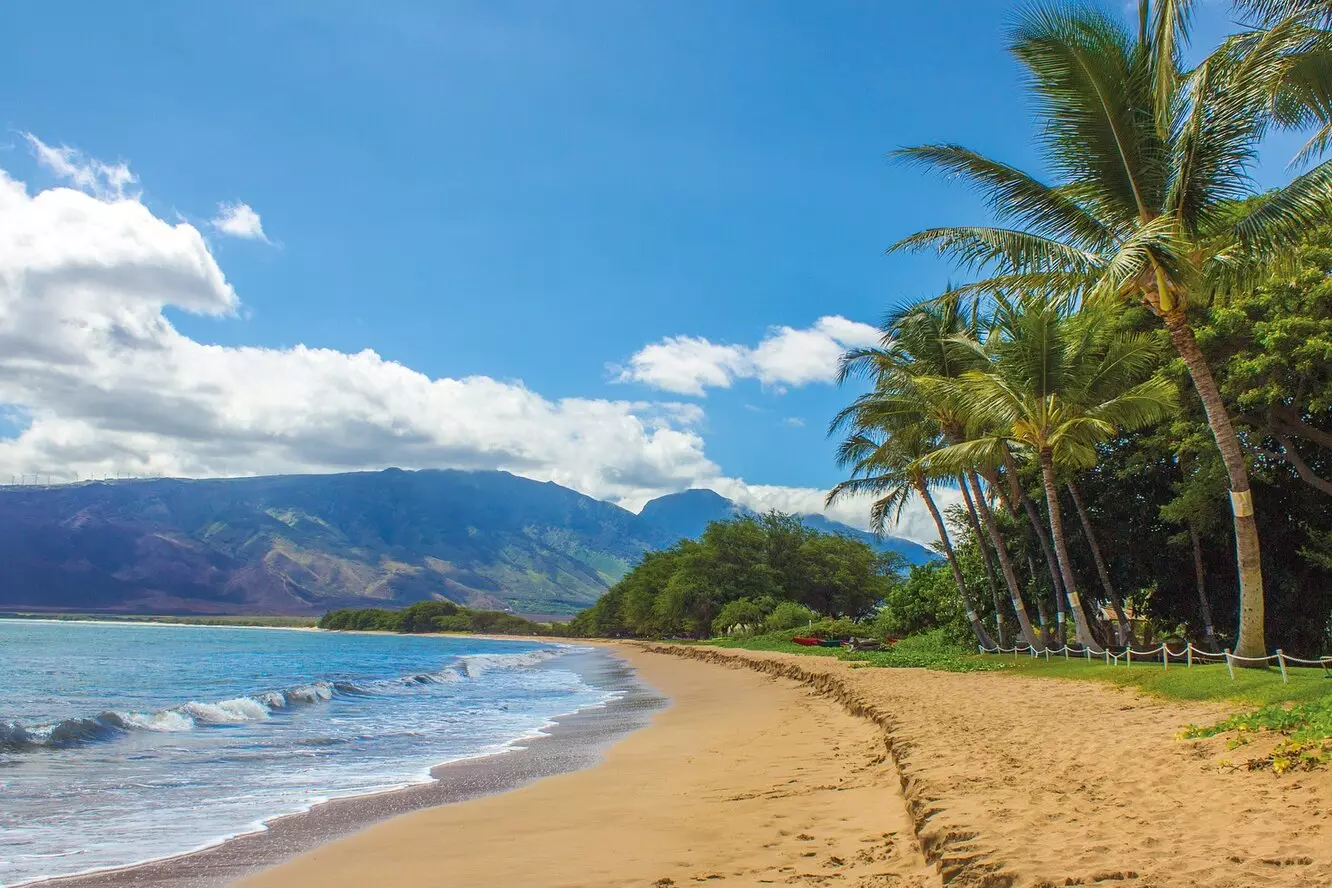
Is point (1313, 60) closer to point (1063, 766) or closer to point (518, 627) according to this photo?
point (1063, 766)

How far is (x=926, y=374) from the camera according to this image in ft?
82.9

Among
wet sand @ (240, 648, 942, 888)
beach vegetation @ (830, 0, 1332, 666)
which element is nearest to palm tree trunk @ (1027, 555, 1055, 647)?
beach vegetation @ (830, 0, 1332, 666)

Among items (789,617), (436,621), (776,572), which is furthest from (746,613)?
(436,621)

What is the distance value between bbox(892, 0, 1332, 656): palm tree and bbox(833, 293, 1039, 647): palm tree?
931 centimetres

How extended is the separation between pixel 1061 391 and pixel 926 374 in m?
6.08

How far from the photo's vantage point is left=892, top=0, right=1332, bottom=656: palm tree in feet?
37.6

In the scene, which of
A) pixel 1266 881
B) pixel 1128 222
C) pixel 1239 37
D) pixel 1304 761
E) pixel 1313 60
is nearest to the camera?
pixel 1266 881

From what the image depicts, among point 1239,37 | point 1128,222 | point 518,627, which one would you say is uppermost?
point 1239,37

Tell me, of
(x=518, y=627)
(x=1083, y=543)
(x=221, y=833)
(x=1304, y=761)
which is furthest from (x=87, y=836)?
(x=518, y=627)

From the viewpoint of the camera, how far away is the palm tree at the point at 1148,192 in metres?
11.5

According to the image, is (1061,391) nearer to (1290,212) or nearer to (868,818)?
(1290,212)

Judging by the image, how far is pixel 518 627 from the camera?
142 metres

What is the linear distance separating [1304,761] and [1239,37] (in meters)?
9.09

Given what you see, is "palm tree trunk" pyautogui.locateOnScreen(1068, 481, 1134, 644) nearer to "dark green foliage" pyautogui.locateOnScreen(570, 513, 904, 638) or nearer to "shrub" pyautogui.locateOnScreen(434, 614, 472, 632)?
"dark green foliage" pyautogui.locateOnScreen(570, 513, 904, 638)
